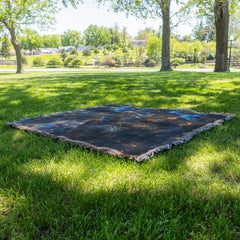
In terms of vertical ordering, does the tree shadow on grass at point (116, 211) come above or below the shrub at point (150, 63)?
below

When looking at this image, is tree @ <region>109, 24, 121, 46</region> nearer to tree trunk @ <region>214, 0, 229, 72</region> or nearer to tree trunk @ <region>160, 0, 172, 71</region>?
tree trunk @ <region>160, 0, 172, 71</region>

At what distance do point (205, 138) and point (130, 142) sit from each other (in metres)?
0.92

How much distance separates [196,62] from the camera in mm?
45875

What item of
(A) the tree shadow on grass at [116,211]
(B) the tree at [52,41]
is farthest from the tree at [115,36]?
(A) the tree shadow on grass at [116,211]

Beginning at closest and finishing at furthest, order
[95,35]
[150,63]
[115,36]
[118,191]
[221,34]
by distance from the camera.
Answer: [118,191] → [221,34] → [150,63] → [95,35] → [115,36]

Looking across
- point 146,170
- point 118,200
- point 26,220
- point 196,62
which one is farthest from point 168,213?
point 196,62

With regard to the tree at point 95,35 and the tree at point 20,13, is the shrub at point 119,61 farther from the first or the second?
the tree at point 95,35

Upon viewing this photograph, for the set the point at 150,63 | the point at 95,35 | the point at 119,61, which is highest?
the point at 95,35

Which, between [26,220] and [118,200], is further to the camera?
[118,200]

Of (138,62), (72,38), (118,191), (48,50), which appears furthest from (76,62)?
(48,50)

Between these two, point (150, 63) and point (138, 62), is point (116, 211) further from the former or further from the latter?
point (138, 62)

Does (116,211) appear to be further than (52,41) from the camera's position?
No

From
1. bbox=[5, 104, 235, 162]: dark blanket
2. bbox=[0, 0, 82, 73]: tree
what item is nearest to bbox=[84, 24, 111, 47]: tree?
bbox=[0, 0, 82, 73]: tree

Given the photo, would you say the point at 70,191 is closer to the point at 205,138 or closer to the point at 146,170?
the point at 146,170
